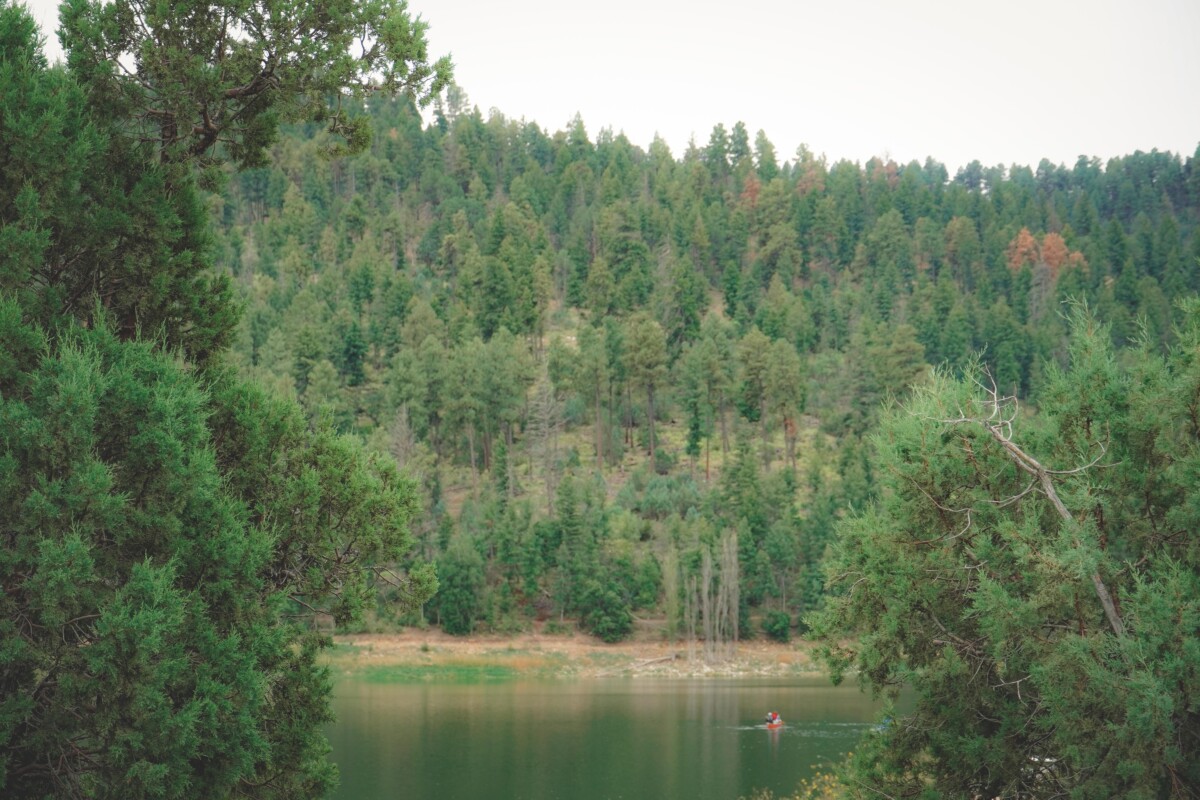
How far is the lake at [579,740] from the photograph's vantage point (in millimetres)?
31125

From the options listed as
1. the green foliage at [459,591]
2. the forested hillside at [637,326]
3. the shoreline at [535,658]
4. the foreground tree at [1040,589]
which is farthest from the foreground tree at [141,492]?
the green foliage at [459,591]

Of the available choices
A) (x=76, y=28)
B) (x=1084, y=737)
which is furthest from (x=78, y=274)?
(x=1084, y=737)

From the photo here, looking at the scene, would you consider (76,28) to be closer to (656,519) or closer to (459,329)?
(656,519)

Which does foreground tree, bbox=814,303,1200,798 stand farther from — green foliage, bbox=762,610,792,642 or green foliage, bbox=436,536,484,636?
green foliage, bbox=762,610,792,642

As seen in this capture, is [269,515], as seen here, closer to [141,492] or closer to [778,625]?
[141,492]

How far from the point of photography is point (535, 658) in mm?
70000

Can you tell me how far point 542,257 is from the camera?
119000 mm

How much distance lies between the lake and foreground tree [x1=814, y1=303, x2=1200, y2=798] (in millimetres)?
11025

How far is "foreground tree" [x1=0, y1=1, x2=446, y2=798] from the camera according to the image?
11453 millimetres

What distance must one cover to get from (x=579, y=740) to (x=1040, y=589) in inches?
1161

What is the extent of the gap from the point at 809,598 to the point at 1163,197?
134 meters

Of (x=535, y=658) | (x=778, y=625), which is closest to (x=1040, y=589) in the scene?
(x=535, y=658)

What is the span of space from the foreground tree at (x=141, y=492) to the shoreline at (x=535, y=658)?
50792mm

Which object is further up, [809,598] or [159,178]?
[159,178]
